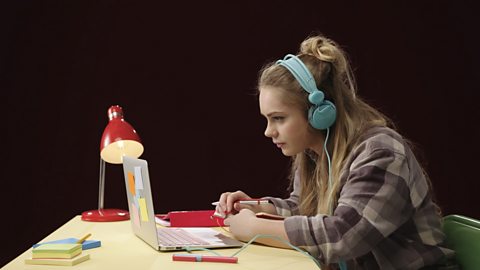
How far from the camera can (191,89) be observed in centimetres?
317

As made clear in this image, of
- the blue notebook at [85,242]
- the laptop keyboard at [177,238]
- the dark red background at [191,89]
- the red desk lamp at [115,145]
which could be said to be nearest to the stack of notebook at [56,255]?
the blue notebook at [85,242]

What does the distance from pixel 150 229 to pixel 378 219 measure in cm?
54

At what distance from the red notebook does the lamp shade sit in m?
0.32

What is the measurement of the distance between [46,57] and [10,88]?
0.23m

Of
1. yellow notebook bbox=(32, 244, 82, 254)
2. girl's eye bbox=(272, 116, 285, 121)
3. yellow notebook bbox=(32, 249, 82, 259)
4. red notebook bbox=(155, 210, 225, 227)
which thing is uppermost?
girl's eye bbox=(272, 116, 285, 121)

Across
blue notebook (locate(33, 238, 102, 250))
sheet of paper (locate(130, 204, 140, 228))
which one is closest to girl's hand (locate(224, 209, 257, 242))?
sheet of paper (locate(130, 204, 140, 228))

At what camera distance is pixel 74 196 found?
316cm

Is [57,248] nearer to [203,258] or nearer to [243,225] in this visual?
[203,258]

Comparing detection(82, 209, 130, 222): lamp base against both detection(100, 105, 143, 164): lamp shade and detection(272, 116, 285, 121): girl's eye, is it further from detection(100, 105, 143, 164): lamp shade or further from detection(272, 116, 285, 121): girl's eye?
detection(272, 116, 285, 121): girl's eye

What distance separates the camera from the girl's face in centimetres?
170

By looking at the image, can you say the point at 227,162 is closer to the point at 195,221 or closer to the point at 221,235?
the point at 195,221

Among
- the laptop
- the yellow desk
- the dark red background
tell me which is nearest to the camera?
the yellow desk

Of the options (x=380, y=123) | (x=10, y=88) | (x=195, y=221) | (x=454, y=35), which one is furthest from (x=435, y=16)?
(x=10, y=88)

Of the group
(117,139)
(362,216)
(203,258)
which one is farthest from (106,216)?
(362,216)
